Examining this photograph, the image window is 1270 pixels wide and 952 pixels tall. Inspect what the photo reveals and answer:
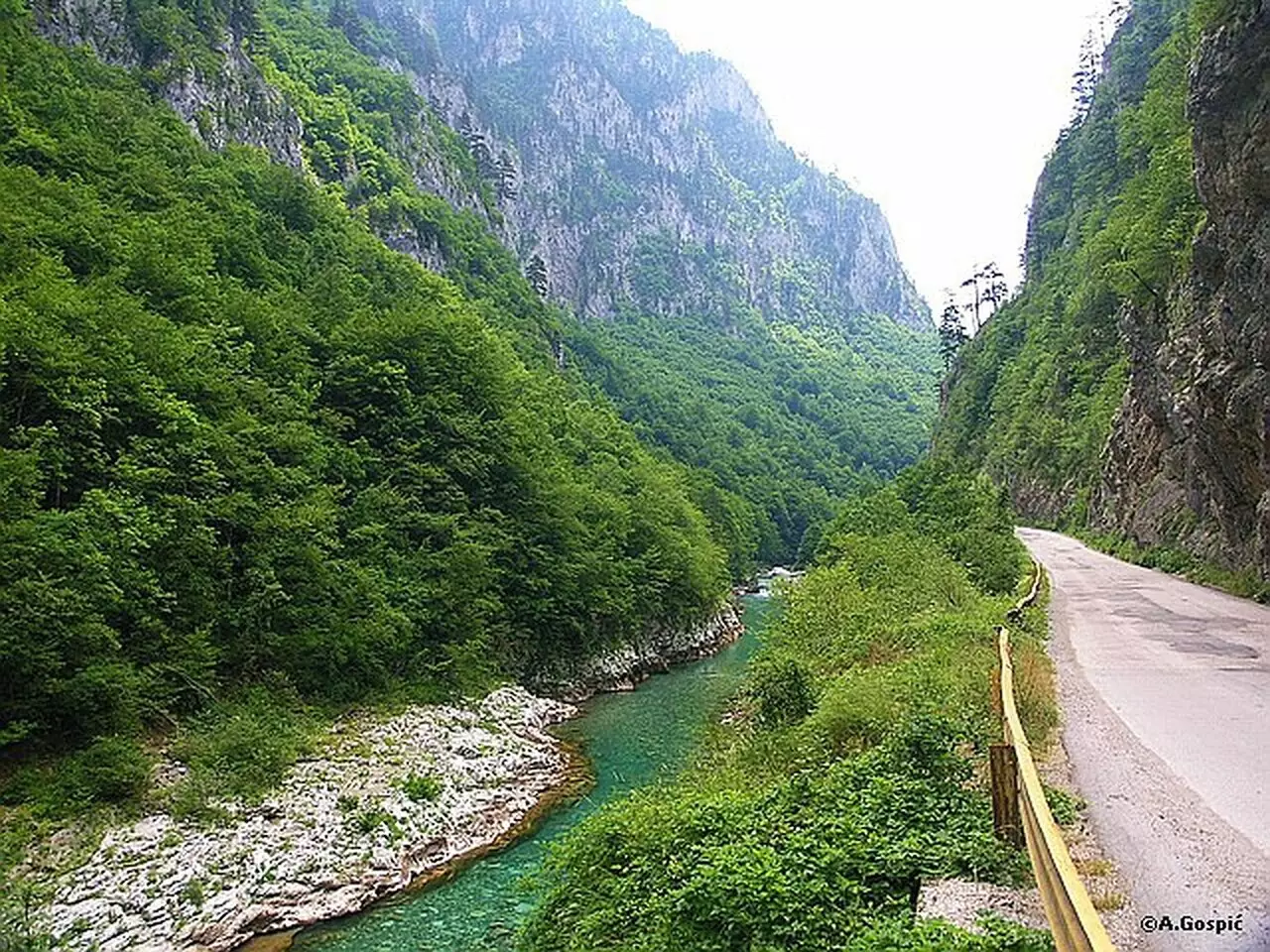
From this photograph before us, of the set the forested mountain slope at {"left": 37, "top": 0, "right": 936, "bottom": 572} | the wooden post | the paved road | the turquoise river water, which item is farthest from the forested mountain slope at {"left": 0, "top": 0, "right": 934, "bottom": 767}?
the paved road

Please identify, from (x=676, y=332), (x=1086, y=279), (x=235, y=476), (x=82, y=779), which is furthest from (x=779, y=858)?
(x=676, y=332)

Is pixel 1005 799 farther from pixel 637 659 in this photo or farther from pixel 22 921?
pixel 637 659

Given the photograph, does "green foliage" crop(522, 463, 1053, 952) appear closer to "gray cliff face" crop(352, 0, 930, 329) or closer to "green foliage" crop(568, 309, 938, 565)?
"green foliage" crop(568, 309, 938, 565)

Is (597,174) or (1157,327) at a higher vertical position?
(597,174)

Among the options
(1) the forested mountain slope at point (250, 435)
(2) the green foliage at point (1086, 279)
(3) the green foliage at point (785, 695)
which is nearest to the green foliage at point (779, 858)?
(3) the green foliage at point (785, 695)

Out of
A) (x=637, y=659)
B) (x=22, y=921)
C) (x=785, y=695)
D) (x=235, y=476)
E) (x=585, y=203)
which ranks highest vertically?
(x=585, y=203)

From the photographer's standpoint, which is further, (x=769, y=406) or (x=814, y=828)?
(x=769, y=406)

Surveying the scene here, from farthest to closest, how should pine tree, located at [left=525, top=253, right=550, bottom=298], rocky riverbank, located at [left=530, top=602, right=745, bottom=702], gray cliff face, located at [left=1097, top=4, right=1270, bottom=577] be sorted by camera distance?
pine tree, located at [left=525, top=253, right=550, bottom=298]
rocky riverbank, located at [left=530, top=602, right=745, bottom=702]
gray cliff face, located at [left=1097, top=4, right=1270, bottom=577]
